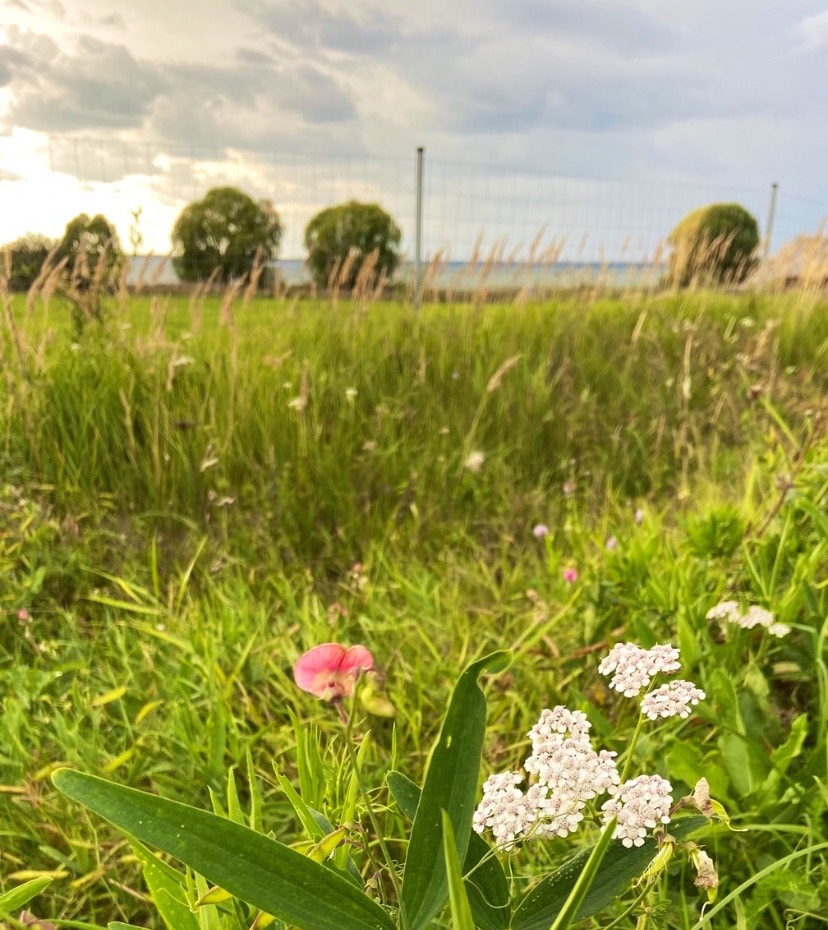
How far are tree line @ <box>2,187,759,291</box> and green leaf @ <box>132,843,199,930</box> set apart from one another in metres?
2.32

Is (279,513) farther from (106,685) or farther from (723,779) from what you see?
(723,779)

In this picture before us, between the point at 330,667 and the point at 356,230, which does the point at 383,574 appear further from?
the point at 356,230

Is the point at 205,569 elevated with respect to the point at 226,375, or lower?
lower

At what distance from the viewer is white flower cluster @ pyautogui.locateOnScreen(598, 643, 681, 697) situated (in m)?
0.43

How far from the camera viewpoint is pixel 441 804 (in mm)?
400

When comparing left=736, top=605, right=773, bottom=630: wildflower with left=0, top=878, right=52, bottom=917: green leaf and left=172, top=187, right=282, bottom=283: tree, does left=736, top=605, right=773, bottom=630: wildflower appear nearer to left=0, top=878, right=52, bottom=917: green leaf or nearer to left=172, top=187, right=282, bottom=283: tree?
left=0, top=878, right=52, bottom=917: green leaf

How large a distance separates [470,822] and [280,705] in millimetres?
884

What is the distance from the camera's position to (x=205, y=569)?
64.8 inches

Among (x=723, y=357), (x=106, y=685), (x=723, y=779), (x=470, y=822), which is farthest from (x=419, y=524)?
(x=723, y=357)

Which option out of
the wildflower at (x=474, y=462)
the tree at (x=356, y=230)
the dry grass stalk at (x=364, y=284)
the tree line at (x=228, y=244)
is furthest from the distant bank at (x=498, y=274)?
the tree at (x=356, y=230)

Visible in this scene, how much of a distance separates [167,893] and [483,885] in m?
0.23

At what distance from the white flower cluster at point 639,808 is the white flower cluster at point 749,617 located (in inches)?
22.6

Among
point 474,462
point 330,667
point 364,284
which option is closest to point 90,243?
point 364,284

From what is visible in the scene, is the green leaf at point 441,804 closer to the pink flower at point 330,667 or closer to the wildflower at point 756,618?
the pink flower at point 330,667
